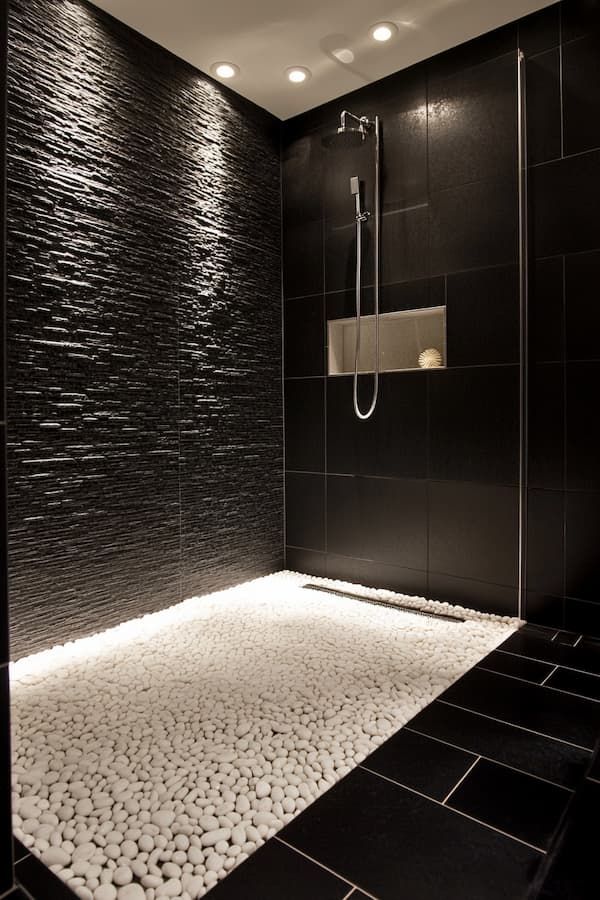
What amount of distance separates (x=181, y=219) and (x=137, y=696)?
81.0 inches

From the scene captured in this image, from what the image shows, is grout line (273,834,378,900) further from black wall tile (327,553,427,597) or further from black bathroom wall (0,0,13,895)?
black wall tile (327,553,427,597)

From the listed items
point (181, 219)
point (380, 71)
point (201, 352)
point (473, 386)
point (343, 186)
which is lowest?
point (473, 386)

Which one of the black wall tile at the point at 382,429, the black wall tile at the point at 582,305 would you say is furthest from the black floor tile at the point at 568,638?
the black wall tile at the point at 582,305

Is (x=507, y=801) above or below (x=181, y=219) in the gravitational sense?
below

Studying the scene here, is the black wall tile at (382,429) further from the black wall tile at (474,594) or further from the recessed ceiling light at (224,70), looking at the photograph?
the recessed ceiling light at (224,70)

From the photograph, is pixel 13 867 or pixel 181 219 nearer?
pixel 13 867

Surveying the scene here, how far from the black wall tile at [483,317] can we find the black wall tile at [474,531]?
60 centimetres

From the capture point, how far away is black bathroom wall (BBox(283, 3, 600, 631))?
93.3 inches

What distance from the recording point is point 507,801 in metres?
1.36

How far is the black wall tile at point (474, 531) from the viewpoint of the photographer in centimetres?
257

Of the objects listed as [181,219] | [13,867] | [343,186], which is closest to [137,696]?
[13,867]

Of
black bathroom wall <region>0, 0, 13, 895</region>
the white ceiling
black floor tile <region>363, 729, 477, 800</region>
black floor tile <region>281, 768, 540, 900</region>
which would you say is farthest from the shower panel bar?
black bathroom wall <region>0, 0, 13, 895</region>

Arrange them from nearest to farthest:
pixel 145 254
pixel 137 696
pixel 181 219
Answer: pixel 137 696 < pixel 145 254 < pixel 181 219

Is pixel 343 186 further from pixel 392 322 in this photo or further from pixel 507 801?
pixel 507 801
